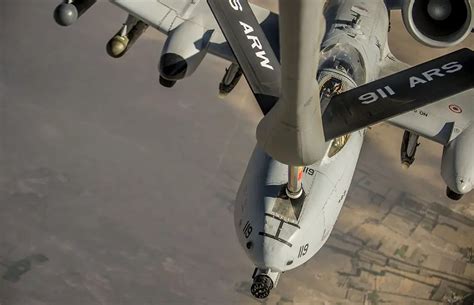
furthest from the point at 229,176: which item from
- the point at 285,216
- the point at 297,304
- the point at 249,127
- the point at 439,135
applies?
the point at 285,216

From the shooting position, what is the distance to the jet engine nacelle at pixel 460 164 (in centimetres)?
1294

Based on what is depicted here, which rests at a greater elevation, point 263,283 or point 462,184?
point 263,283

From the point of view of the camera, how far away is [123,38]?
15.2m

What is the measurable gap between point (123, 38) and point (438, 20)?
232 inches

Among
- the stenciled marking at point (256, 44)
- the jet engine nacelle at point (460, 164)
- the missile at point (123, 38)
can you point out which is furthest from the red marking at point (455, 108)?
the missile at point (123, 38)

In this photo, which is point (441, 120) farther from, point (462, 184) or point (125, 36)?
point (125, 36)

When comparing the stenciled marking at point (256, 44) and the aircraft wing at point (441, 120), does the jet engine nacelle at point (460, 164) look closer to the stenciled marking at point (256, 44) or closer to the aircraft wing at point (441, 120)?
the aircraft wing at point (441, 120)

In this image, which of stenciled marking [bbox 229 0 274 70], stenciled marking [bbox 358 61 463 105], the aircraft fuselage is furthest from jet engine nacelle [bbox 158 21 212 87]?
stenciled marking [bbox 358 61 463 105]

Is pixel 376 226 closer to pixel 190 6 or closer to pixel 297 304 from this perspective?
pixel 297 304

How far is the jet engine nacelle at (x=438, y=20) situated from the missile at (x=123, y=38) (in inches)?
209

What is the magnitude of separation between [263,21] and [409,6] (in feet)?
10.9

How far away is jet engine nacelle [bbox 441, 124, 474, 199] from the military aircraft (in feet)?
0.06

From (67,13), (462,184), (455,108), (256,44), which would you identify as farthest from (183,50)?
(462,184)

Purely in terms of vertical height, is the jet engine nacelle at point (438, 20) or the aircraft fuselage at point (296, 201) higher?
the jet engine nacelle at point (438, 20)
